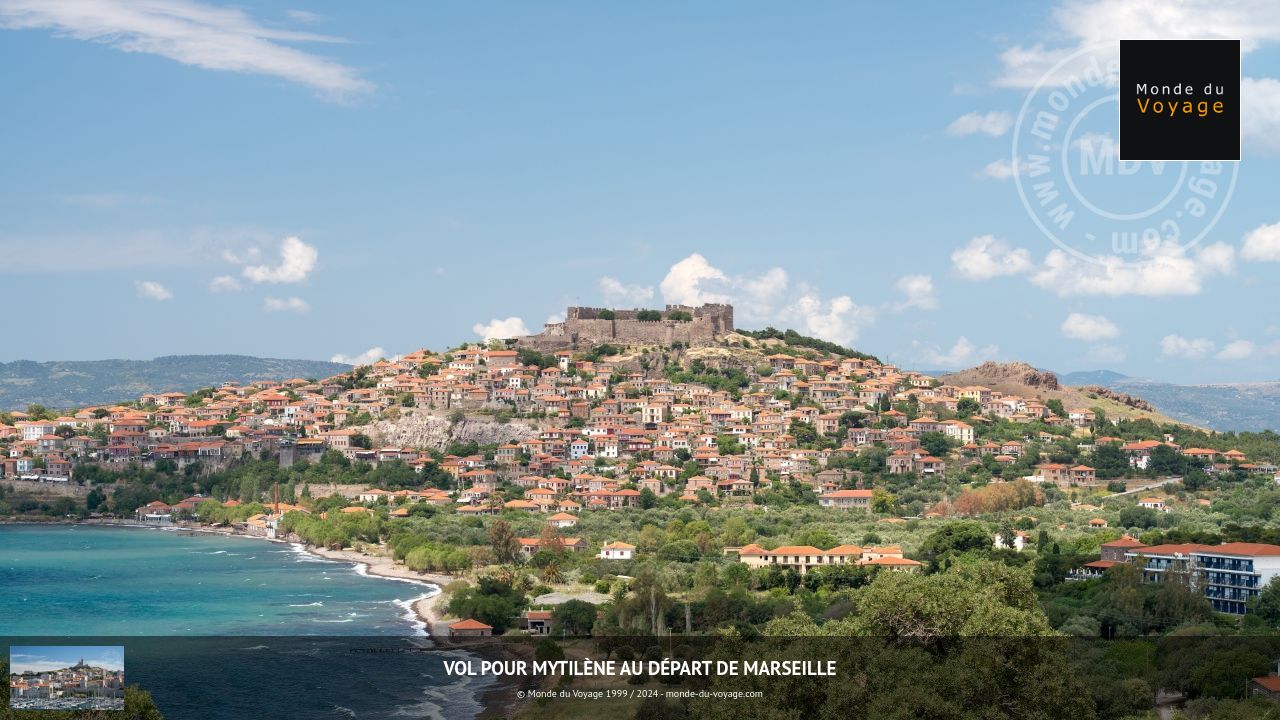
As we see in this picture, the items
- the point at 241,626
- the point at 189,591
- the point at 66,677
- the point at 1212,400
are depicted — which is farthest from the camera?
the point at 1212,400

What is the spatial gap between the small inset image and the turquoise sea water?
1321 cm

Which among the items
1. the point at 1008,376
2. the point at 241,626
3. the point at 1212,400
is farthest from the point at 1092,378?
the point at 241,626

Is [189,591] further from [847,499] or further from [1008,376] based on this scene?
[1008,376]

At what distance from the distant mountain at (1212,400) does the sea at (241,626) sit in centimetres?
8486

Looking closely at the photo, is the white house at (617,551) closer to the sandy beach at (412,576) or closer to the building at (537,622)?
the sandy beach at (412,576)

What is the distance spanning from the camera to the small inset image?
527 inches

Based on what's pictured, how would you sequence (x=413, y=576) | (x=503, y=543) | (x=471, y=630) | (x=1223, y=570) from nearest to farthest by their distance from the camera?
(x=1223, y=570) < (x=471, y=630) < (x=503, y=543) < (x=413, y=576)

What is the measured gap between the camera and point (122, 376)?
520ft

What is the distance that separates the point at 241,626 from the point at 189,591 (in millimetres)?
6330

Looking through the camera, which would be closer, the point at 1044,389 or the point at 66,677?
the point at 66,677

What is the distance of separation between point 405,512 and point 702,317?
2309 cm

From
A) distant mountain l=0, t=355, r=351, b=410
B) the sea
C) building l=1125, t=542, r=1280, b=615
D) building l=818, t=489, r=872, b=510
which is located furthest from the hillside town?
distant mountain l=0, t=355, r=351, b=410

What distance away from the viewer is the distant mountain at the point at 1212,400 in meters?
112

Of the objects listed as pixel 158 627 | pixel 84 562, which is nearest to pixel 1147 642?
pixel 158 627
